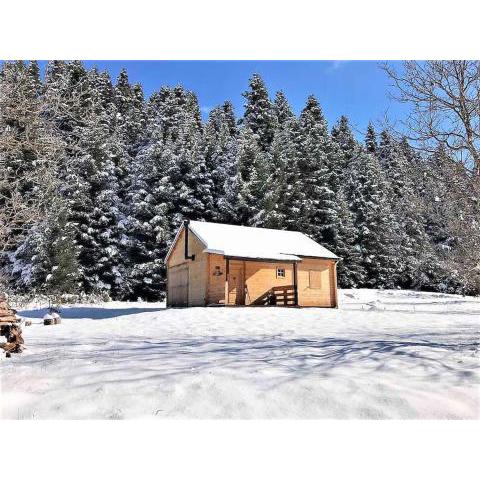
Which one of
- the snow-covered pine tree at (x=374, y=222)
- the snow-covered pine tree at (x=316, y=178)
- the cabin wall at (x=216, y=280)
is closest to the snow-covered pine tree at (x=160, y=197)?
the snow-covered pine tree at (x=316, y=178)

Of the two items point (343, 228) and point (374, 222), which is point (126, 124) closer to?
point (343, 228)

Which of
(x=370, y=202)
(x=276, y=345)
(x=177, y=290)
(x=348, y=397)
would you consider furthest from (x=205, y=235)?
(x=370, y=202)

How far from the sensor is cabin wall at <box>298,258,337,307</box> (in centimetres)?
2484

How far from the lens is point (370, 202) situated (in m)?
44.8

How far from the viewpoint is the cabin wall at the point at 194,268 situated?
74.4 feet

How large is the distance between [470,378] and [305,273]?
19.9 metres

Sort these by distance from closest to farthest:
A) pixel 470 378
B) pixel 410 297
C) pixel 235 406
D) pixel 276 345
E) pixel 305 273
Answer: pixel 235 406, pixel 470 378, pixel 276 345, pixel 305 273, pixel 410 297

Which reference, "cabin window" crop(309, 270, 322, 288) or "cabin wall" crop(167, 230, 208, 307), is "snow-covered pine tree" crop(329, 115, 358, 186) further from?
"cabin wall" crop(167, 230, 208, 307)

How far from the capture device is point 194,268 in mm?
24016

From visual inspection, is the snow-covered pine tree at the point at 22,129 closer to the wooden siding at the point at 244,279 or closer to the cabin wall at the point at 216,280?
the wooden siding at the point at 244,279

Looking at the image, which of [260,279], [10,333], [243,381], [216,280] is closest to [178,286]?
[216,280]

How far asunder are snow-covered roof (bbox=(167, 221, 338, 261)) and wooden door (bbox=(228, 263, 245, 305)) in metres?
1.14

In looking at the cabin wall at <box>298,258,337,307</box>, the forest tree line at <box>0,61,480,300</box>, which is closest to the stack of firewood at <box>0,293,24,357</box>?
the forest tree line at <box>0,61,480,300</box>
